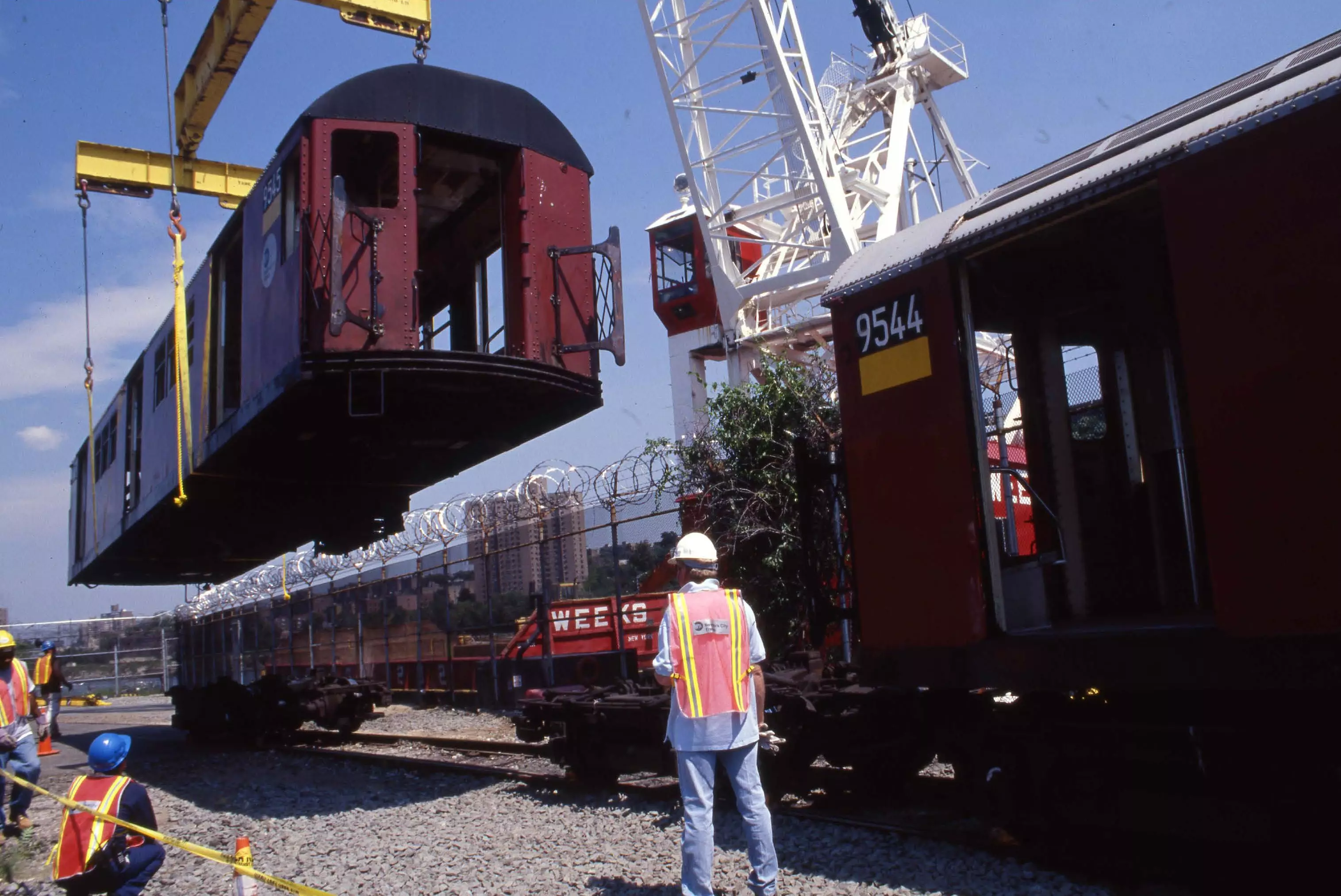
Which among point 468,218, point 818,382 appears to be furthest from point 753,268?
point 468,218

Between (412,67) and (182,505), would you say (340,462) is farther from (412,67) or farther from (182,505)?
(412,67)

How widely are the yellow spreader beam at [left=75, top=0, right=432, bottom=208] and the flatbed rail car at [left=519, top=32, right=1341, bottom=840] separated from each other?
8.74m

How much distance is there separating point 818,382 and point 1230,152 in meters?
10.2

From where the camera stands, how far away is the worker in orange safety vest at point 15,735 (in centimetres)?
834

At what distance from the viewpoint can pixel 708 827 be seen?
15.4 feet

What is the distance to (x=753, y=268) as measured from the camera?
2341 centimetres

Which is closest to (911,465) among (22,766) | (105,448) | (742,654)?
(742,654)

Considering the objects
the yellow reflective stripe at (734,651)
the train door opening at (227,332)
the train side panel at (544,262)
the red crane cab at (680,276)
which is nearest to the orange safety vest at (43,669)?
the train door opening at (227,332)

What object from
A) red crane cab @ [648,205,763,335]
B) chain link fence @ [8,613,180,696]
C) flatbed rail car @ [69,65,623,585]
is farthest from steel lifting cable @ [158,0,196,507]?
chain link fence @ [8,613,180,696]

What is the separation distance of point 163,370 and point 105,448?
448 centimetres

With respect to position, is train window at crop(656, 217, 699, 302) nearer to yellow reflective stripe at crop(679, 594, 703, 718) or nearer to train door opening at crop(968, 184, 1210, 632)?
train door opening at crop(968, 184, 1210, 632)

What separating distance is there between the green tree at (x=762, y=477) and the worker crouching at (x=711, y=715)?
305 inches

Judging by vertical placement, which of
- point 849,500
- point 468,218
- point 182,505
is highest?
point 468,218

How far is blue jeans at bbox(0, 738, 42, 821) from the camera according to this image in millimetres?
8445
